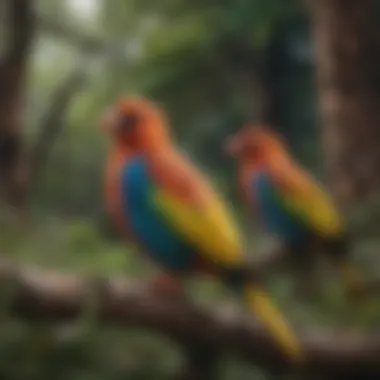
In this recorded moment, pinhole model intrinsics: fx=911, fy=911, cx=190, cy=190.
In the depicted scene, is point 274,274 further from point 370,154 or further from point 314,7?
point 314,7

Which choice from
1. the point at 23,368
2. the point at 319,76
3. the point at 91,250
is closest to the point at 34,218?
the point at 91,250

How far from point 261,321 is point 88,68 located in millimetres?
575

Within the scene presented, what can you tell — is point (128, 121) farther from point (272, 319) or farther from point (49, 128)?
point (272, 319)

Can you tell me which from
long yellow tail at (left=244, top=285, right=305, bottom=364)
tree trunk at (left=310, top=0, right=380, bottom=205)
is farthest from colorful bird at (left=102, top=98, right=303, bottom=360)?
tree trunk at (left=310, top=0, right=380, bottom=205)

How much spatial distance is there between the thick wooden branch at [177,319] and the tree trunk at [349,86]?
30 cm

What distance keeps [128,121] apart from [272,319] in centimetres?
45

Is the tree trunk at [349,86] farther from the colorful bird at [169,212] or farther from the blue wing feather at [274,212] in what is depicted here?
the colorful bird at [169,212]

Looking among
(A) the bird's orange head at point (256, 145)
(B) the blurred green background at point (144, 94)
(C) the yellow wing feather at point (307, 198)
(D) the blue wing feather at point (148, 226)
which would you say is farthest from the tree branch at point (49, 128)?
(C) the yellow wing feather at point (307, 198)

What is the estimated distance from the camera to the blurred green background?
5.43 feet

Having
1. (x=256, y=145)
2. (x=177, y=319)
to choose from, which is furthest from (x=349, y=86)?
(x=177, y=319)

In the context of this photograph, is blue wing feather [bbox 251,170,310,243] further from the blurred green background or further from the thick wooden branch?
the thick wooden branch

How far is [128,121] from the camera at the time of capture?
1.70 meters

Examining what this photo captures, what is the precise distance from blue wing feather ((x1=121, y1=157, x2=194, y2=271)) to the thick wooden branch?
0.08 meters

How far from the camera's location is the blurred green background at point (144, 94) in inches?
65.1
